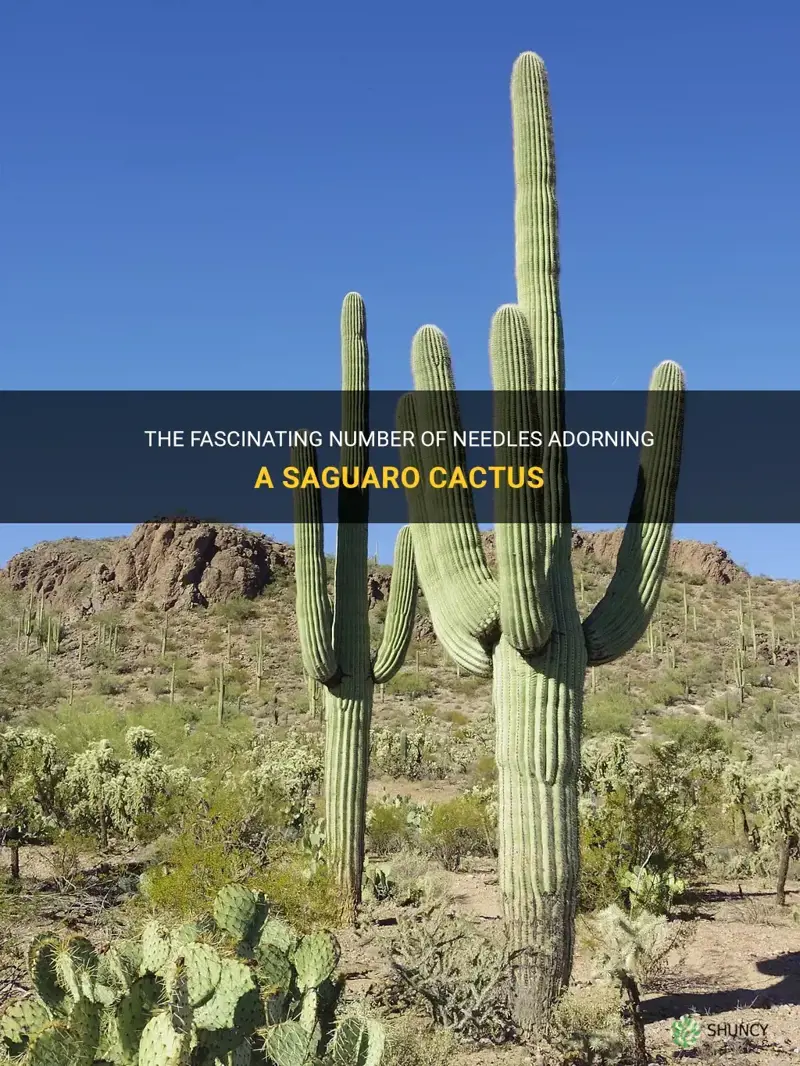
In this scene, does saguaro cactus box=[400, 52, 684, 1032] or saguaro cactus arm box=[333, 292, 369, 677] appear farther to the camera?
saguaro cactus arm box=[333, 292, 369, 677]

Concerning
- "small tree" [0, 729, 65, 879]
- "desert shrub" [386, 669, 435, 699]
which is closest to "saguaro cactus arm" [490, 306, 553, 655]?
"small tree" [0, 729, 65, 879]

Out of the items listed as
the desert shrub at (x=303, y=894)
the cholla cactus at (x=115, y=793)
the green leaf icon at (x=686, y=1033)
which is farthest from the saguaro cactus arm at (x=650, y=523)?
the cholla cactus at (x=115, y=793)

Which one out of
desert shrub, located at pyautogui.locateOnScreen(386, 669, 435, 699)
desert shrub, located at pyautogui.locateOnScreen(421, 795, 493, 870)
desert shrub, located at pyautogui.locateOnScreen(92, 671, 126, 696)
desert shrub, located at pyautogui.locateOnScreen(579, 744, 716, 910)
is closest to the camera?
desert shrub, located at pyautogui.locateOnScreen(579, 744, 716, 910)

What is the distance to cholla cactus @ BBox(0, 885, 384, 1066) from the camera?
393 cm

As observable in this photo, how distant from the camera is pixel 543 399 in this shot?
739cm

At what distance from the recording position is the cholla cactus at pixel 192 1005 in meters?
3.93

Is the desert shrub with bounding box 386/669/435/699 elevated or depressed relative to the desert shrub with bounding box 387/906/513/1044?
elevated

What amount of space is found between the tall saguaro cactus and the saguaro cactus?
97.7 inches

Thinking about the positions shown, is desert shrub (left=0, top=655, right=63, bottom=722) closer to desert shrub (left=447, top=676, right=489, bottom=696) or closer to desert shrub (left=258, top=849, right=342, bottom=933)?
desert shrub (left=447, top=676, right=489, bottom=696)

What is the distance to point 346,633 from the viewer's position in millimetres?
10711

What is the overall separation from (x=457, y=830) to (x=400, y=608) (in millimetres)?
5496

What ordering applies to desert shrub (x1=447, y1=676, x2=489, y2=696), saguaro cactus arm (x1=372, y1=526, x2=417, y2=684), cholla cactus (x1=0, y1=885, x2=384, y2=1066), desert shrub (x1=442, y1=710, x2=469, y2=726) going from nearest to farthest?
cholla cactus (x1=0, y1=885, x2=384, y2=1066) → saguaro cactus arm (x1=372, y1=526, x2=417, y2=684) → desert shrub (x1=442, y1=710, x2=469, y2=726) → desert shrub (x1=447, y1=676, x2=489, y2=696)

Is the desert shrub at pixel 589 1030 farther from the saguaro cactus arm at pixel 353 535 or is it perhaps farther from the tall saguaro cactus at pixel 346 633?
the saguaro cactus arm at pixel 353 535

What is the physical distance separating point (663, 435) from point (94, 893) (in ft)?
27.7
